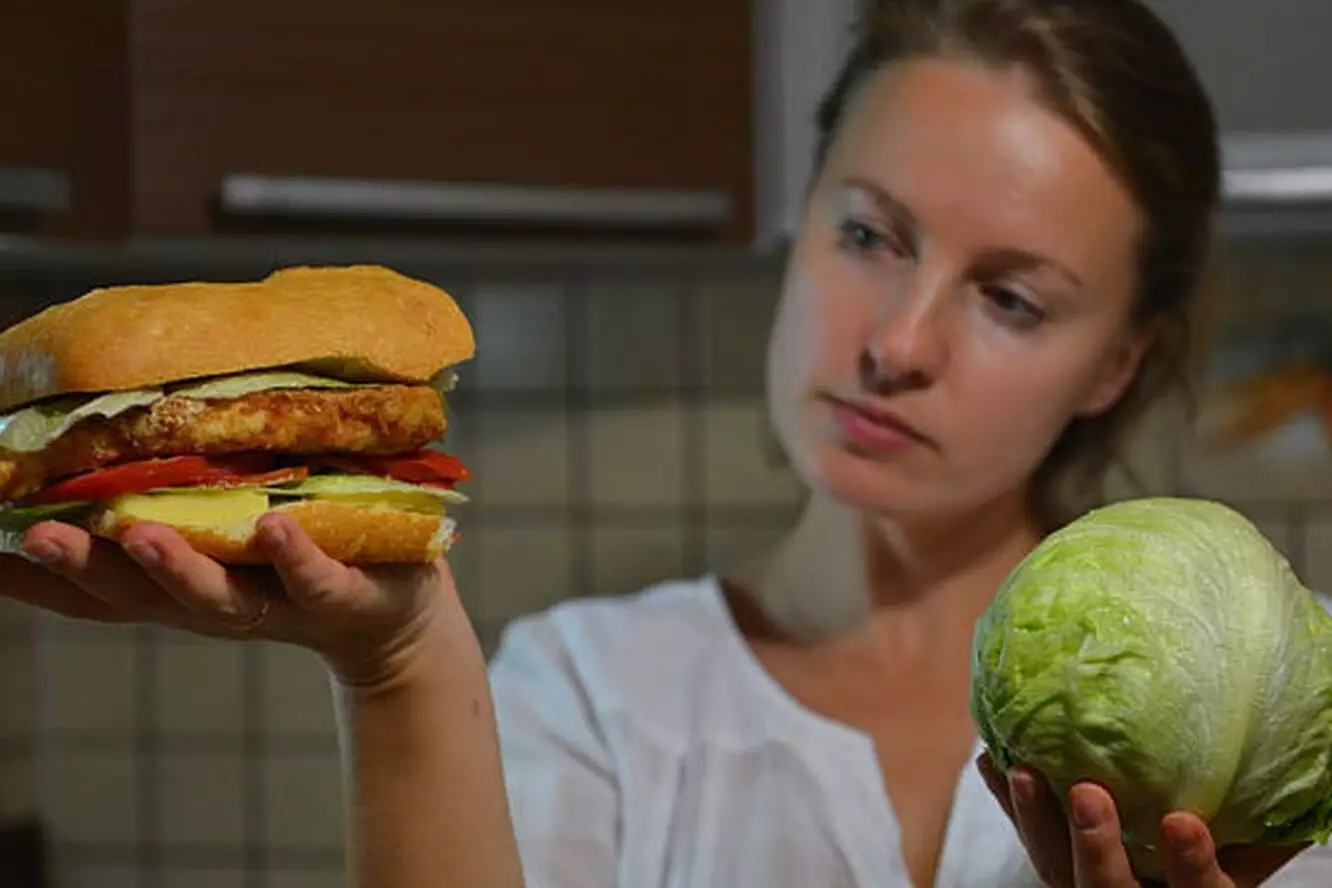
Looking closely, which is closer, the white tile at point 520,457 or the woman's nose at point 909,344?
the woman's nose at point 909,344

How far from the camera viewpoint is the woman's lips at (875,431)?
112cm

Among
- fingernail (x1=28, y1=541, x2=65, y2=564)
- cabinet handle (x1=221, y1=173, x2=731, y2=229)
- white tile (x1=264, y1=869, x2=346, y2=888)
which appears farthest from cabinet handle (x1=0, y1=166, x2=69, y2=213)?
white tile (x1=264, y1=869, x2=346, y2=888)

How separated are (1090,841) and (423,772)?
343 millimetres

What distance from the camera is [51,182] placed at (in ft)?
4.53

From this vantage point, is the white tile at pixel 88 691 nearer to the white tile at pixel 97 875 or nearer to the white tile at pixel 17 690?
the white tile at pixel 17 690

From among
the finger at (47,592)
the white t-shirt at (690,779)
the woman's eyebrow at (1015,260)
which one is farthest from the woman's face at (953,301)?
the finger at (47,592)

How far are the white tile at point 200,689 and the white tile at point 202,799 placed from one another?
4 cm

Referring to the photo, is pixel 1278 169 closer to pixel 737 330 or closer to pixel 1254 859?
pixel 737 330

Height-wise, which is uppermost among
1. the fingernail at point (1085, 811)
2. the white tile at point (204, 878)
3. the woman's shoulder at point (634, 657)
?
the fingernail at point (1085, 811)

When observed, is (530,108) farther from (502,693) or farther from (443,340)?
(443,340)

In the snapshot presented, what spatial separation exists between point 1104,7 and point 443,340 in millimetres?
616

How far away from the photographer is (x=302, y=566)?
2.41ft

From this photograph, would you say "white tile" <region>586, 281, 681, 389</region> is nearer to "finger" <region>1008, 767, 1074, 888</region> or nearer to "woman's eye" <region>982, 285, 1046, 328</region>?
"woman's eye" <region>982, 285, 1046, 328</region>

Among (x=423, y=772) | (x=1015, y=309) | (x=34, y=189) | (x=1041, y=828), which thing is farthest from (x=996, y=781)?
(x=34, y=189)
